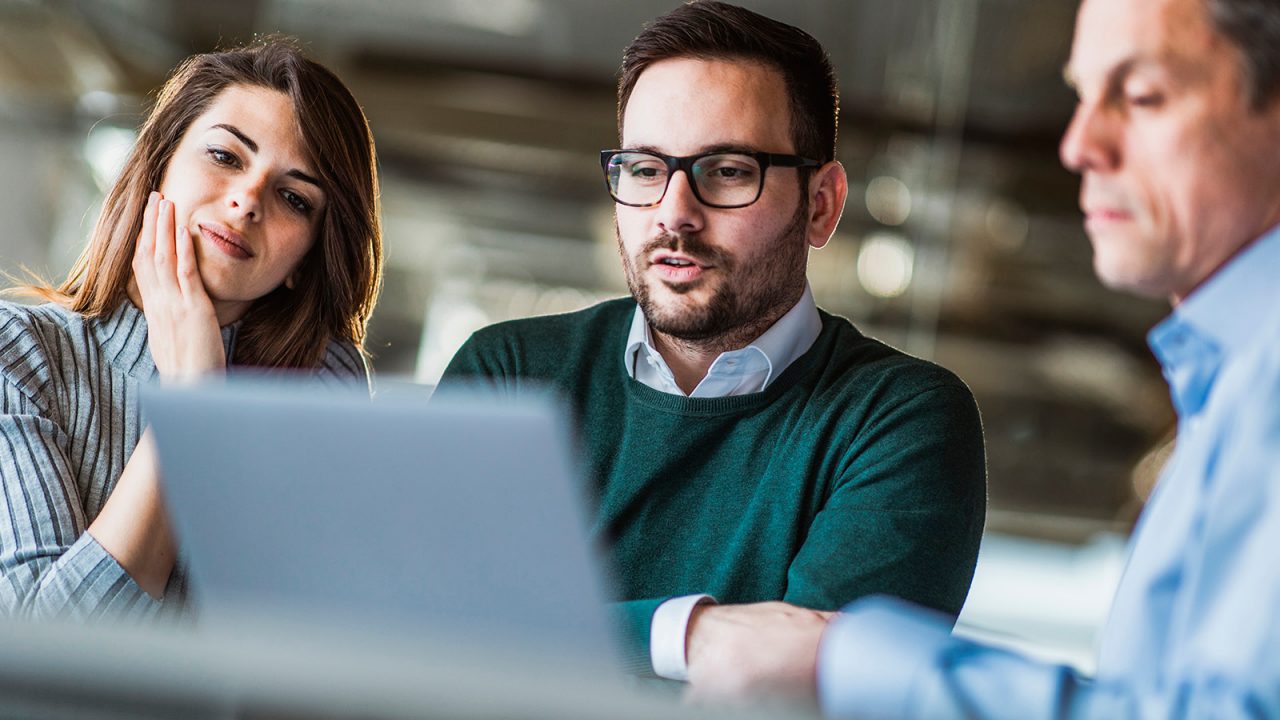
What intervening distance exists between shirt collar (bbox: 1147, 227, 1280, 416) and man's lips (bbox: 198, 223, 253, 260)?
1.04 metres

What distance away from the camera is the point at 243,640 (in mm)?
609

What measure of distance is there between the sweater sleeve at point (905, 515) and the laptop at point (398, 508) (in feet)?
1.75

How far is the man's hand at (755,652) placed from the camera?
100 centimetres

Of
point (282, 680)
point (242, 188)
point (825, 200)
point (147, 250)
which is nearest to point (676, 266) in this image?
point (825, 200)

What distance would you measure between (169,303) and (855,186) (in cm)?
590

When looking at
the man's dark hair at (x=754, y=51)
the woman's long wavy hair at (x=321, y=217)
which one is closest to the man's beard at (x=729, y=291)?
the man's dark hair at (x=754, y=51)

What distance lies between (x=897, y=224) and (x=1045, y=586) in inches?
87.4

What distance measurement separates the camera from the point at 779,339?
4.95 ft

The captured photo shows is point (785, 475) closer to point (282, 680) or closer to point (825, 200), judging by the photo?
point (825, 200)

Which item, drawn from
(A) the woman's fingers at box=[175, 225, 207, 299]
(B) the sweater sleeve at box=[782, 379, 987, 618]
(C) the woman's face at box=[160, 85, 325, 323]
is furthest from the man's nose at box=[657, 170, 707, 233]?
(A) the woman's fingers at box=[175, 225, 207, 299]

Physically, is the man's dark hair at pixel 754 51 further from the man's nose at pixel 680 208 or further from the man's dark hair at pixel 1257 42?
the man's dark hair at pixel 1257 42

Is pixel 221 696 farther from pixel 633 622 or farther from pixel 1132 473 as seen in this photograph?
pixel 1132 473

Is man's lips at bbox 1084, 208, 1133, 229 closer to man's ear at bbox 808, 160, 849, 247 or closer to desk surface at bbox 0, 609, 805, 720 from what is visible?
desk surface at bbox 0, 609, 805, 720

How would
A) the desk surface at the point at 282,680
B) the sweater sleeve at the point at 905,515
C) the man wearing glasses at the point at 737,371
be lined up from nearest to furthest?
the desk surface at the point at 282,680 < the sweater sleeve at the point at 905,515 < the man wearing glasses at the point at 737,371
